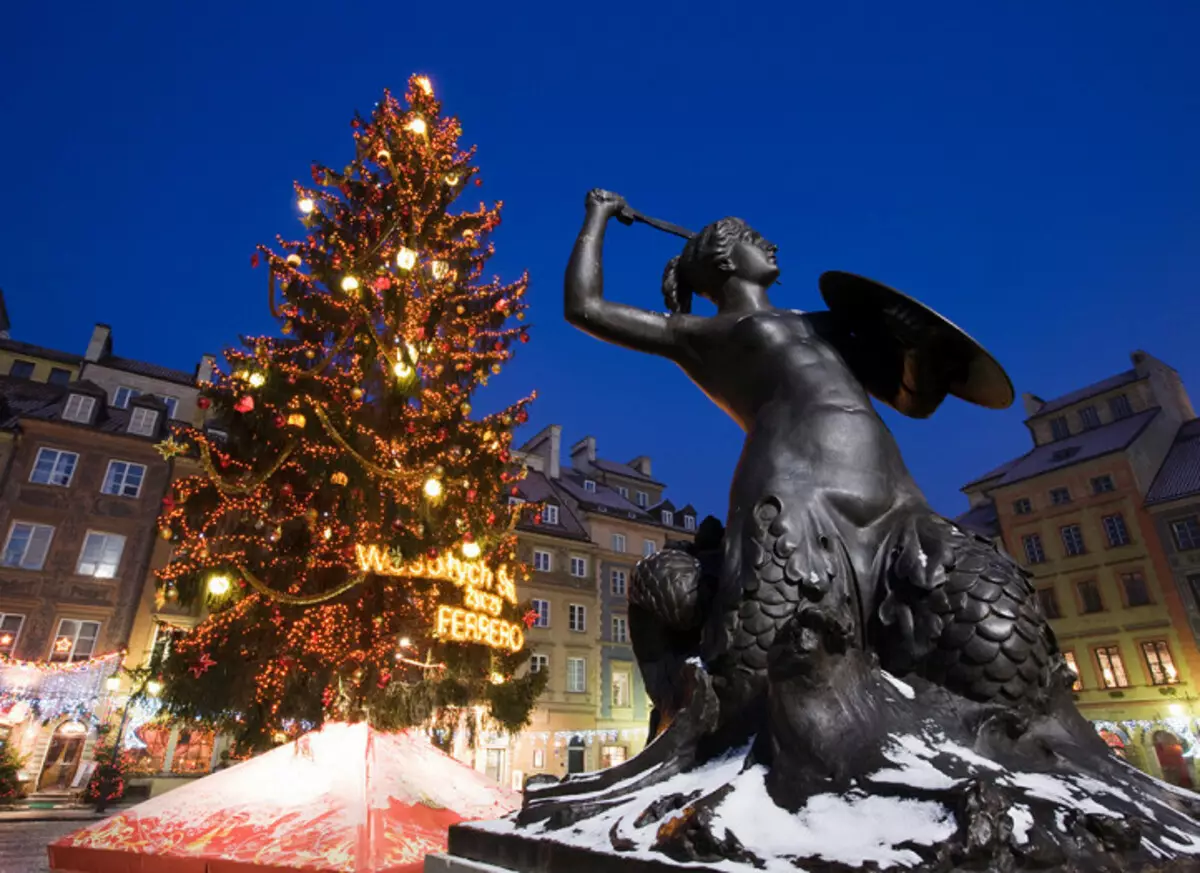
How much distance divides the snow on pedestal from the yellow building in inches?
1066

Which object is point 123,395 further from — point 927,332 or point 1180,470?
point 1180,470

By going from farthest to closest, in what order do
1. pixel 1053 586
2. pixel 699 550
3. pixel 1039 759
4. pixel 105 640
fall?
pixel 1053 586 < pixel 105 640 < pixel 699 550 < pixel 1039 759

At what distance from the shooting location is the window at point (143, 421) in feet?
81.9

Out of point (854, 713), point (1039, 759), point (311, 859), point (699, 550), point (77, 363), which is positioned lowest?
point (311, 859)

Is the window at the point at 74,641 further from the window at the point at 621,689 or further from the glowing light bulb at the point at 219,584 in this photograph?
the window at the point at 621,689

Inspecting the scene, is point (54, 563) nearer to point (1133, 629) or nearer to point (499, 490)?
point (499, 490)

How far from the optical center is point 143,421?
25234 millimetres

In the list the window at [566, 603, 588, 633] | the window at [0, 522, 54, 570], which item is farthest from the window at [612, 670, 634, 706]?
the window at [0, 522, 54, 570]

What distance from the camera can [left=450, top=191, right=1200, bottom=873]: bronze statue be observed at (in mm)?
1394

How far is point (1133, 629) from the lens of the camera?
24.9 m

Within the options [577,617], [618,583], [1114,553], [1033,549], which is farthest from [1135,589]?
[577,617]

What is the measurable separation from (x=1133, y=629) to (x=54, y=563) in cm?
3779

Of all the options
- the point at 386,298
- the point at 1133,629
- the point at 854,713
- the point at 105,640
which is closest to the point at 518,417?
the point at 386,298

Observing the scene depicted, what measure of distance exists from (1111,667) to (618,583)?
1958 centimetres
